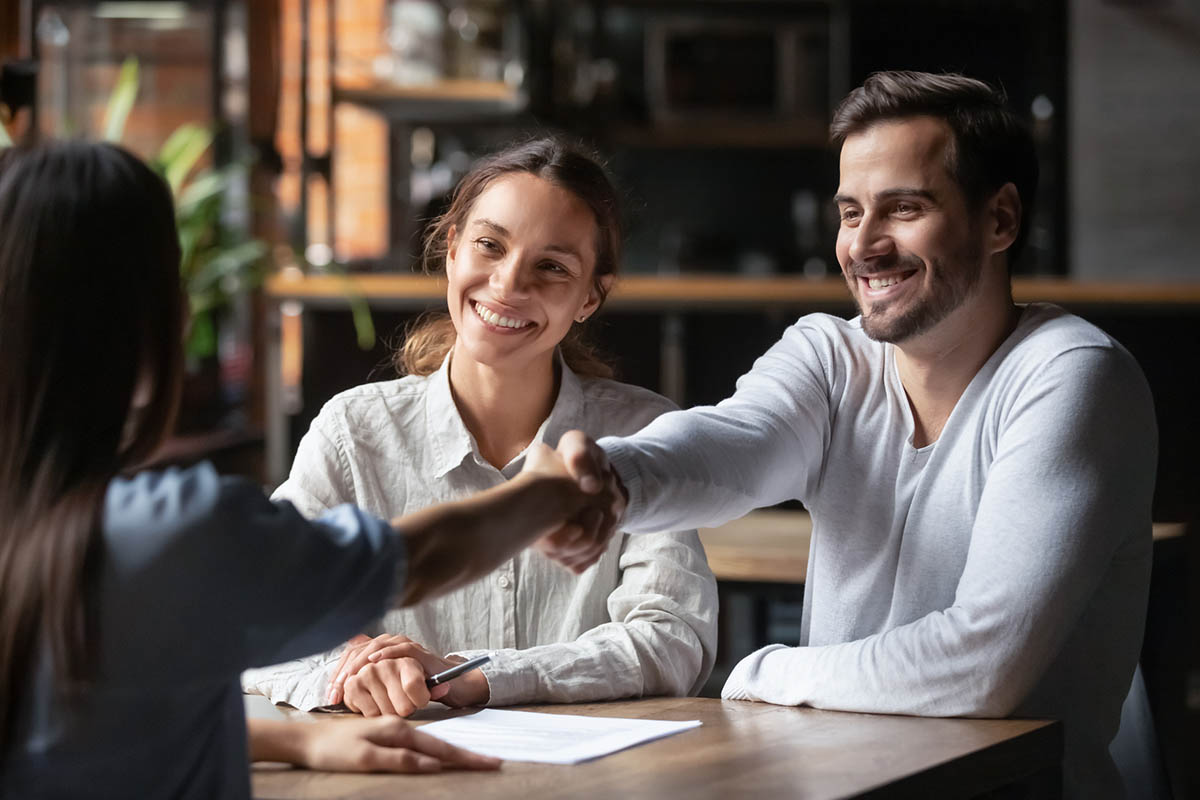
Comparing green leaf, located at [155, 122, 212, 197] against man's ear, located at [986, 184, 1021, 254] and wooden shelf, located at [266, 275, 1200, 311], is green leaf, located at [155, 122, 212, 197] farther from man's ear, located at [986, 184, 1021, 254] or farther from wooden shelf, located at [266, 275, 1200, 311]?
man's ear, located at [986, 184, 1021, 254]

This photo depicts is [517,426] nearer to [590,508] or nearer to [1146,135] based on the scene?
[590,508]

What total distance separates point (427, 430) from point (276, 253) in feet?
8.86

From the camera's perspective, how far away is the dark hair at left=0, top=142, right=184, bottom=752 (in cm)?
94

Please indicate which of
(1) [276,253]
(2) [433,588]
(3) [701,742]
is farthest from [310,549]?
(1) [276,253]

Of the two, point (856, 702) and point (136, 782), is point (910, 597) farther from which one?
point (136, 782)

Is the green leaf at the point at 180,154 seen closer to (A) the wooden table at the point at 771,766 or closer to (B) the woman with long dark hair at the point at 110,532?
(A) the wooden table at the point at 771,766

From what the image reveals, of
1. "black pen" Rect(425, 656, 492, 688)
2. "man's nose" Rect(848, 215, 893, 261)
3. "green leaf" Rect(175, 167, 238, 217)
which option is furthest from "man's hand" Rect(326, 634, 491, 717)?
"green leaf" Rect(175, 167, 238, 217)

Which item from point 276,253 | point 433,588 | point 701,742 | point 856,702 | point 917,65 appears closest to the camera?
point 433,588

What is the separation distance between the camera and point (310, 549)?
1.00 meters

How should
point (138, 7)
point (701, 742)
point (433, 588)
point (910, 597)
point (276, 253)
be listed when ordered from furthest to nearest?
point (138, 7) < point (276, 253) < point (910, 597) < point (701, 742) < point (433, 588)

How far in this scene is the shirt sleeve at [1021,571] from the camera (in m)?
1.45

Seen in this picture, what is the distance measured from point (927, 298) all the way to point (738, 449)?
0.28m

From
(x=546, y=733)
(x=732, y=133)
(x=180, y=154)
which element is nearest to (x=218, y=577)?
(x=546, y=733)

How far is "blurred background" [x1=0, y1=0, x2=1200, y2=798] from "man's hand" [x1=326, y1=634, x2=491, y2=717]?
36.5 inches
